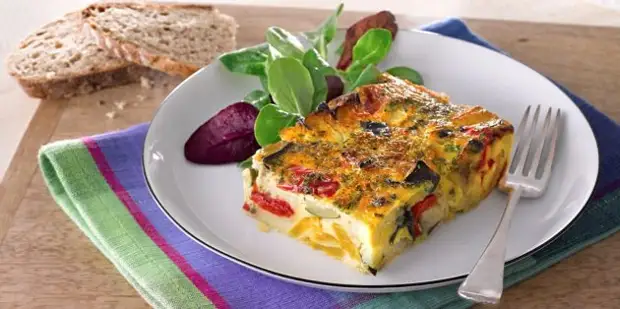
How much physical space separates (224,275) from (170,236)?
0.80 feet

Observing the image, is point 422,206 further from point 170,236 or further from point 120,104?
point 120,104

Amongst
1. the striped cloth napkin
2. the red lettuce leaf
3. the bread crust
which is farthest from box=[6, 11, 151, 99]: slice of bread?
the red lettuce leaf

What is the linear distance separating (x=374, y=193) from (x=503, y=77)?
1.03 m

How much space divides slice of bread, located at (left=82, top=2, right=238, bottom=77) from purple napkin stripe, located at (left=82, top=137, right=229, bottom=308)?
25.6 inches

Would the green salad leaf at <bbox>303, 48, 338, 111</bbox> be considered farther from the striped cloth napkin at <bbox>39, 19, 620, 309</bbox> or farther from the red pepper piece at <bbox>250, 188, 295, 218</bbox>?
the striped cloth napkin at <bbox>39, 19, 620, 309</bbox>

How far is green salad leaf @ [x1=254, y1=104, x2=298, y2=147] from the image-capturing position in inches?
87.9

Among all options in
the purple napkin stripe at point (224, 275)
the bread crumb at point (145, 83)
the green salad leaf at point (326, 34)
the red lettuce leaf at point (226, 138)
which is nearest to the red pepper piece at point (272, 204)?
the purple napkin stripe at point (224, 275)

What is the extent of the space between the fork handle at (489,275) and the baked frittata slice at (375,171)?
0.19 meters

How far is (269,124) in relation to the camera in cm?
224

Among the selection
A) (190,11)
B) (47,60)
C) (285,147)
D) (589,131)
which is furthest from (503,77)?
(47,60)

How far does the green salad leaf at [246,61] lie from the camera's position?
2.64 meters

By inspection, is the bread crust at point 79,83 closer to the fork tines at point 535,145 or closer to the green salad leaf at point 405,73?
the green salad leaf at point 405,73

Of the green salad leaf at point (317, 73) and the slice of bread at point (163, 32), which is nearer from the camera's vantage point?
the green salad leaf at point (317, 73)

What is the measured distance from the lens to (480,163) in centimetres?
210
